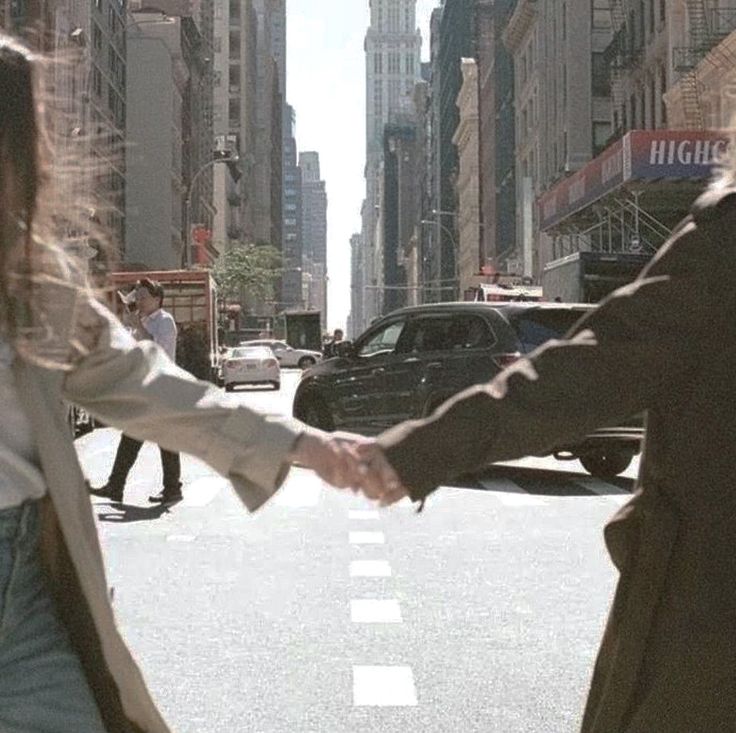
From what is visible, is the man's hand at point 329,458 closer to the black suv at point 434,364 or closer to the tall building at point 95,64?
the tall building at point 95,64

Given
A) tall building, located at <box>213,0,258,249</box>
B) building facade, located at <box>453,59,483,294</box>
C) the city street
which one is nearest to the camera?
the city street

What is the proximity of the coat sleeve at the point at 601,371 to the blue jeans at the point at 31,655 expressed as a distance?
65cm

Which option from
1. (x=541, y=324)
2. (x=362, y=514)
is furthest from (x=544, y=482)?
(x=362, y=514)

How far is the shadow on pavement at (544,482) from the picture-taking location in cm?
1430

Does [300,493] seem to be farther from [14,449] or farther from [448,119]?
[448,119]

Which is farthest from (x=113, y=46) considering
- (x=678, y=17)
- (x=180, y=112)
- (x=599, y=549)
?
(x=599, y=549)

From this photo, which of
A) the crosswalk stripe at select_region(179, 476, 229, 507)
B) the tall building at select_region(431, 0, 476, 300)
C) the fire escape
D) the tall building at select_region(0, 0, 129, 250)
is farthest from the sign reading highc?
the tall building at select_region(431, 0, 476, 300)

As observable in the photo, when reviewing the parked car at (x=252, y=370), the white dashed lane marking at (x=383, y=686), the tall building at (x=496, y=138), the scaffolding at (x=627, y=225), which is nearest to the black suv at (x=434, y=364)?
the white dashed lane marking at (x=383, y=686)

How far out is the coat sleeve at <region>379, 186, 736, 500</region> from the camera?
2.38 m

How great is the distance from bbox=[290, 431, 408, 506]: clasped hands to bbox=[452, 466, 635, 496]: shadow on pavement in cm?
1130

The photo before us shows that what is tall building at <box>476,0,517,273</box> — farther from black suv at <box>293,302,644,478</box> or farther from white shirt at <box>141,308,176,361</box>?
white shirt at <box>141,308,176,361</box>

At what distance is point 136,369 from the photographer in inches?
107

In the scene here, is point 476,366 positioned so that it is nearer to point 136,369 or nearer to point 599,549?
point 599,549

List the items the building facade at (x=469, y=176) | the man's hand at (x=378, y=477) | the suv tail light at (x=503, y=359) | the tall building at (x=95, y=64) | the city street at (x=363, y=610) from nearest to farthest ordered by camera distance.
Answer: the man's hand at (x=378, y=477), the tall building at (x=95, y=64), the city street at (x=363, y=610), the suv tail light at (x=503, y=359), the building facade at (x=469, y=176)
